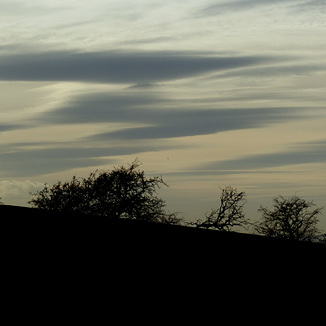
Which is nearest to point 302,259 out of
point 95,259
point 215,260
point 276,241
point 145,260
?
point 276,241

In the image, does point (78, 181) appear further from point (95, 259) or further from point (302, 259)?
point (95, 259)

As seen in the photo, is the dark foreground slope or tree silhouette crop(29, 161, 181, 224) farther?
tree silhouette crop(29, 161, 181, 224)

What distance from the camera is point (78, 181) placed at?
131 ft

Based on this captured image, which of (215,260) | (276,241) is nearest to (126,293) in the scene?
→ (215,260)

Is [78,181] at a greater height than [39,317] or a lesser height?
greater

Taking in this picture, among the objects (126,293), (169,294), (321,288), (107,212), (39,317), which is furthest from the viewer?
(107,212)

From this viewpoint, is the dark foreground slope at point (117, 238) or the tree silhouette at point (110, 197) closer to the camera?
the dark foreground slope at point (117, 238)

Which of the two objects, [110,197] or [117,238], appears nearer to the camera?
[117,238]

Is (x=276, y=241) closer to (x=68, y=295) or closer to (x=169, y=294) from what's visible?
(x=169, y=294)

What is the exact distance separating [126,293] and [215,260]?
2834 mm

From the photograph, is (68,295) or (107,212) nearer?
(68,295)

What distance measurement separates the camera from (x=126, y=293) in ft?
26.0

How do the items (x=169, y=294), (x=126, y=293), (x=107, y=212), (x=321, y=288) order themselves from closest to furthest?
(x=126, y=293)
(x=169, y=294)
(x=321, y=288)
(x=107, y=212)

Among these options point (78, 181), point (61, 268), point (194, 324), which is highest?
point (78, 181)
